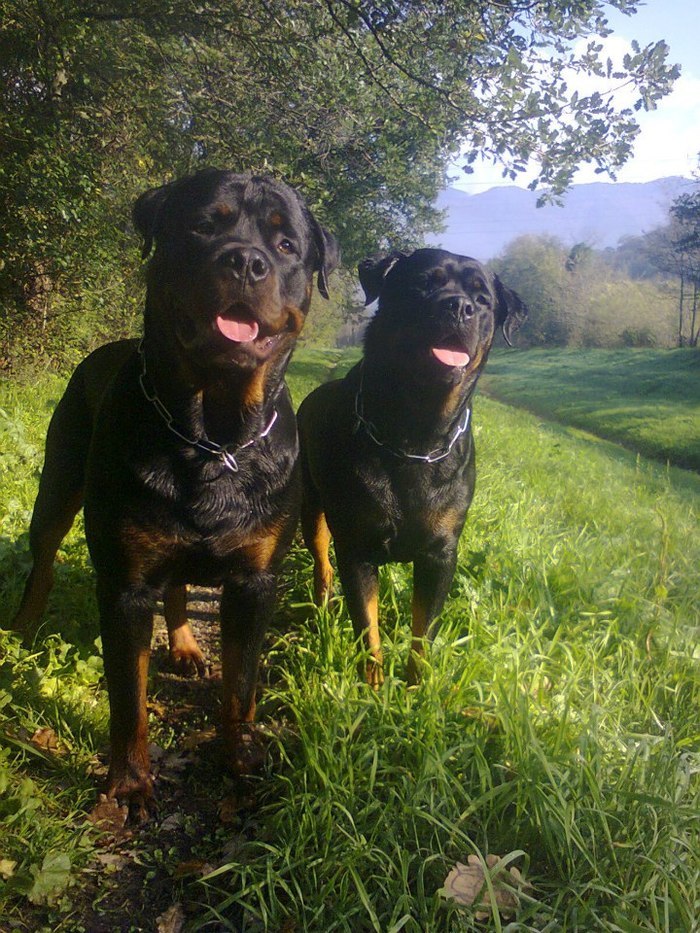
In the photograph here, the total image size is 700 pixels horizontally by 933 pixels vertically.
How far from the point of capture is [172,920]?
6.10 ft

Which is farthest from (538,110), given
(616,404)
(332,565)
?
(616,404)

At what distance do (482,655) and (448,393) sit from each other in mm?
1146

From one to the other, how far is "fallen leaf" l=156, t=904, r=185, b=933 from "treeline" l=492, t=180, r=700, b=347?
41465mm

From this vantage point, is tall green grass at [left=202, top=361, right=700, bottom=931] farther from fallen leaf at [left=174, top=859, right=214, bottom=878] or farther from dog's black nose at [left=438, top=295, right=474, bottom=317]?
dog's black nose at [left=438, top=295, right=474, bottom=317]

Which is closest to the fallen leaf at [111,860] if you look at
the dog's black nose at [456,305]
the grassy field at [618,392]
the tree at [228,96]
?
the dog's black nose at [456,305]

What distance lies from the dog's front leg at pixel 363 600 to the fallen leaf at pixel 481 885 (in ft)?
3.50

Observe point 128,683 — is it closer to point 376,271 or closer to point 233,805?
point 233,805

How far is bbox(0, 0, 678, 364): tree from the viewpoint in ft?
19.5

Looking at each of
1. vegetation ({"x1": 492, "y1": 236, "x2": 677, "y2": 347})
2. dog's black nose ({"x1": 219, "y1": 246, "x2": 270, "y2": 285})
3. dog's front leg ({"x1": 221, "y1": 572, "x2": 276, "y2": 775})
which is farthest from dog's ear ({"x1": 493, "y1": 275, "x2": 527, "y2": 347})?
vegetation ({"x1": 492, "y1": 236, "x2": 677, "y2": 347})

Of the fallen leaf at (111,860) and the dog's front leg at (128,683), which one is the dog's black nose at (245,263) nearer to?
the dog's front leg at (128,683)

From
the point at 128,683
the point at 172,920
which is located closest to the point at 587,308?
the point at 128,683

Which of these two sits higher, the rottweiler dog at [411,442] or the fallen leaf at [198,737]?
the rottweiler dog at [411,442]

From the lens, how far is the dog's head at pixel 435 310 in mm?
3055

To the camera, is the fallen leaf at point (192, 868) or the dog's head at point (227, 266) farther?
the dog's head at point (227, 266)
